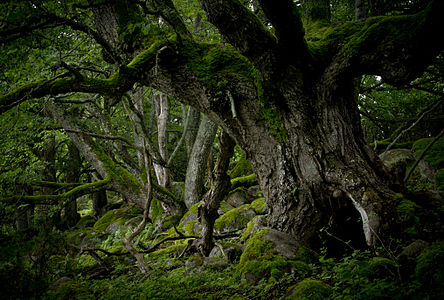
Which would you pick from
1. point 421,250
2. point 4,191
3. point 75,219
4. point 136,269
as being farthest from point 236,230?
point 75,219

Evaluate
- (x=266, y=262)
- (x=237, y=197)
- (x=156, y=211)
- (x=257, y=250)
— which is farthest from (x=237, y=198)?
(x=266, y=262)

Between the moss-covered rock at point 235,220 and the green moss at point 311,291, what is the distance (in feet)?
13.3

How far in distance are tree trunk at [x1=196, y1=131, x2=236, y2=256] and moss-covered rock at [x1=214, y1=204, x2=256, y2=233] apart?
148cm

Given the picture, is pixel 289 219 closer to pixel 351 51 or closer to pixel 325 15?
pixel 351 51

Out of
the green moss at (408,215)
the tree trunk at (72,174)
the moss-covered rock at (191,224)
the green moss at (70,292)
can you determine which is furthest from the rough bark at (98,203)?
the green moss at (408,215)

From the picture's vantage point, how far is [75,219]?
44.6 feet

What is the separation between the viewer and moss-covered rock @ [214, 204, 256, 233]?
6.03 metres

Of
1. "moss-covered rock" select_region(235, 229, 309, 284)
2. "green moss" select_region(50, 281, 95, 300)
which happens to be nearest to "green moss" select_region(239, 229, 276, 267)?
"moss-covered rock" select_region(235, 229, 309, 284)

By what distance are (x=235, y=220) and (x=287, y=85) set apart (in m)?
3.83

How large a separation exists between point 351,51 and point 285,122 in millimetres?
1283

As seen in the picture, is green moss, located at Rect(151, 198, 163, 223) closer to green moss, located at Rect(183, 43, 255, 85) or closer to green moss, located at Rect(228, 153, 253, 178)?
green moss, located at Rect(228, 153, 253, 178)

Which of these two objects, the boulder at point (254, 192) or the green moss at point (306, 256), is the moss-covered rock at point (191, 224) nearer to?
the boulder at point (254, 192)

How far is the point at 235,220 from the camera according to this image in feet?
20.2

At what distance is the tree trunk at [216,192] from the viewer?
4.25 meters
